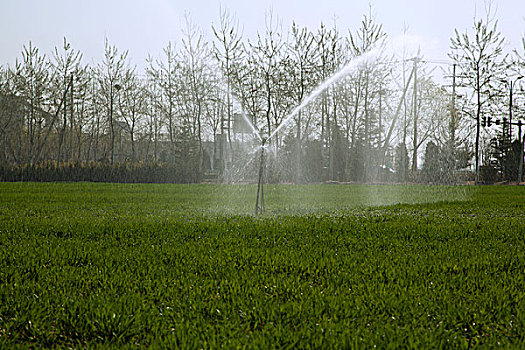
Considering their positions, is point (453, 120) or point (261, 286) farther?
point (453, 120)

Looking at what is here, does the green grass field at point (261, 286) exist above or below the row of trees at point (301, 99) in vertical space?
below

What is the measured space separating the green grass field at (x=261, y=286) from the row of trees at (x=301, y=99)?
961cm

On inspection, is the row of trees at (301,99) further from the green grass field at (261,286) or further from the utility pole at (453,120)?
the green grass field at (261,286)

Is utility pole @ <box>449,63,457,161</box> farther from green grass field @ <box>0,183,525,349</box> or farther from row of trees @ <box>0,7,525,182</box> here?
green grass field @ <box>0,183,525,349</box>

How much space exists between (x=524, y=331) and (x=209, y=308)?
4.42 feet

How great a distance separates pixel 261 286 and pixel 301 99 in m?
16.1

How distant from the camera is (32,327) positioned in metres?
1.87

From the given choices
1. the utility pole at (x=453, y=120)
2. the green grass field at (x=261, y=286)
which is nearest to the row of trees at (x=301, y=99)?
the utility pole at (x=453, y=120)

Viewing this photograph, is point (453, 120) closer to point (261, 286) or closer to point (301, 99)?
point (301, 99)

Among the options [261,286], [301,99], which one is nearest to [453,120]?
[301,99]

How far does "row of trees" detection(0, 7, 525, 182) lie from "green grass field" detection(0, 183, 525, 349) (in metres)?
9.61

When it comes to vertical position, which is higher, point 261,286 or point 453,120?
point 453,120

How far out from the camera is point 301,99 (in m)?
18.0

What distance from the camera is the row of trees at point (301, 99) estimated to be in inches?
538
